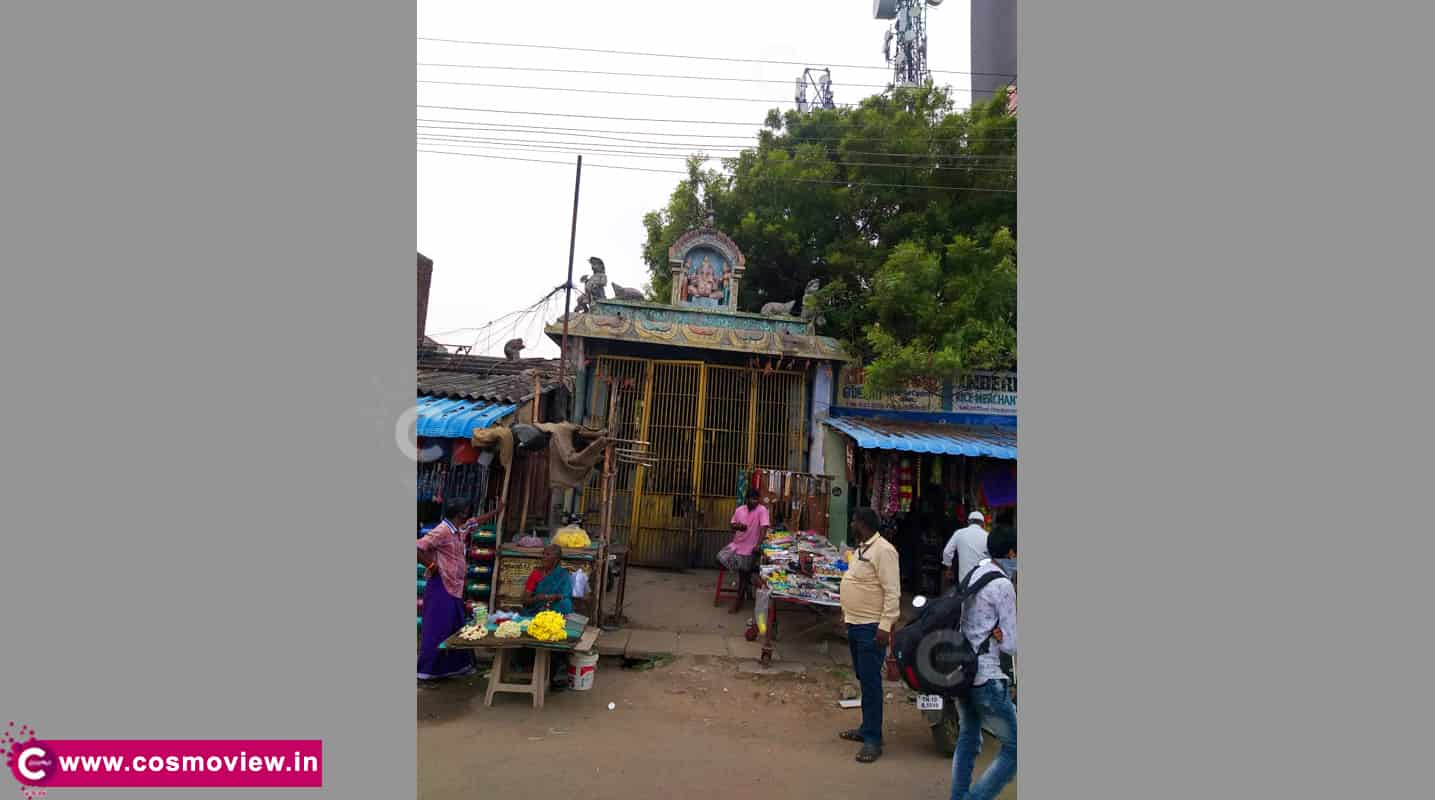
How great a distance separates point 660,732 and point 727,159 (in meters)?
15.1

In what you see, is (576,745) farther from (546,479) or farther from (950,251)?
(950,251)

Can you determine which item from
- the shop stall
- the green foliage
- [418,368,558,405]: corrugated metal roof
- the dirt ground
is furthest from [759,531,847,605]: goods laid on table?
[418,368,558,405]: corrugated metal roof

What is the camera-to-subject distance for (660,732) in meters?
5.21

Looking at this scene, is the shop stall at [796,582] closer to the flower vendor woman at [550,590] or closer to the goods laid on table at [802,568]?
the goods laid on table at [802,568]

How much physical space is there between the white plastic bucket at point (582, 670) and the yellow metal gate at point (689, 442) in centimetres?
558

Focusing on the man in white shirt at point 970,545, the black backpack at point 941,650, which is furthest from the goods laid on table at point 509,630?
the man in white shirt at point 970,545

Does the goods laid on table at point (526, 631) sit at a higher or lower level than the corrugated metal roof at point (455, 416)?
lower

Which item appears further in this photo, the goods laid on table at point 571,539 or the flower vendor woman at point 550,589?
the goods laid on table at point 571,539

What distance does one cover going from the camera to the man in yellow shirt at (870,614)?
482 cm

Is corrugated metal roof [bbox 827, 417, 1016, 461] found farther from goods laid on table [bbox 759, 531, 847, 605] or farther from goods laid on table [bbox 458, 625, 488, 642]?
goods laid on table [bbox 458, 625, 488, 642]

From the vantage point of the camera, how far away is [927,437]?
10.5 meters

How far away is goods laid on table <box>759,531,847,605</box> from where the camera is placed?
7161mm

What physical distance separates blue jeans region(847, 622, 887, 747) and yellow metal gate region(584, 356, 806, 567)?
22.6 ft
